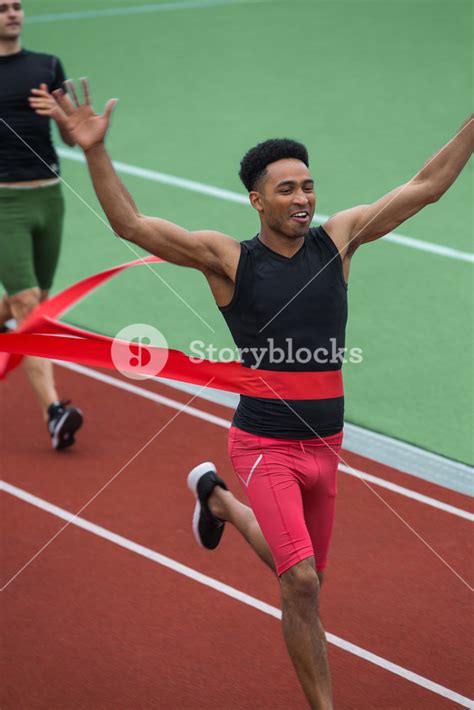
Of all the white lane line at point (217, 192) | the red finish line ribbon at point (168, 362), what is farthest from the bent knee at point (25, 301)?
the white lane line at point (217, 192)

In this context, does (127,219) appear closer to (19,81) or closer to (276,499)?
(276,499)

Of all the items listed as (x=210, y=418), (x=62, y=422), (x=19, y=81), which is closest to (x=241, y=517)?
(x=62, y=422)

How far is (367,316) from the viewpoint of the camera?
9.99 m

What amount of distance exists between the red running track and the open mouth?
7.31 feet

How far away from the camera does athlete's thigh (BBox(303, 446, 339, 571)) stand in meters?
5.30

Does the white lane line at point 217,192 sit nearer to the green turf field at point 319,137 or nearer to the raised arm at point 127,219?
the green turf field at point 319,137

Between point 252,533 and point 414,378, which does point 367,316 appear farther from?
point 252,533

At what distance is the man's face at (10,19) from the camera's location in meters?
7.84

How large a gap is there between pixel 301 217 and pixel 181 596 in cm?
238

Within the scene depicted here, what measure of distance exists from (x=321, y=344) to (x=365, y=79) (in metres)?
12.5

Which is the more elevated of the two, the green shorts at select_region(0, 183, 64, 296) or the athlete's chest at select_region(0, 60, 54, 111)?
the athlete's chest at select_region(0, 60, 54, 111)

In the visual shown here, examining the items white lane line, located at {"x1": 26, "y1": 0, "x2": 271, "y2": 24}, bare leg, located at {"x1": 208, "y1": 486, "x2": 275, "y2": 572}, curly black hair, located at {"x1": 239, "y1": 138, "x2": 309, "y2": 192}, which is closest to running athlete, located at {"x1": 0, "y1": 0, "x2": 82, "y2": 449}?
bare leg, located at {"x1": 208, "y1": 486, "x2": 275, "y2": 572}

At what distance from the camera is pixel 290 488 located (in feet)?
16.8

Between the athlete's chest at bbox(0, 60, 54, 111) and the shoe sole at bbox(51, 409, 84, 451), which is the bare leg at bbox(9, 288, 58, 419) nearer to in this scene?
the shoe sole at bbox(51, 409, 84, 451)
